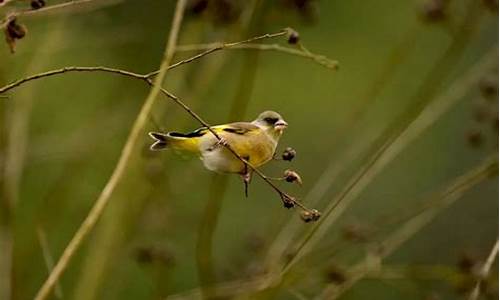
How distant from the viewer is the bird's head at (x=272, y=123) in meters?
0.54

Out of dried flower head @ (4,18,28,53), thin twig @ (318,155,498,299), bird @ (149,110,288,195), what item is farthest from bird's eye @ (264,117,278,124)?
thin twig @ (318,155,498,299)

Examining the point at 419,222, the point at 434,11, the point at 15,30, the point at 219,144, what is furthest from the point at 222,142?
the point at 419,222

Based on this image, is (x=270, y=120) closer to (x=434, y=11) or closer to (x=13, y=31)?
(x=13, y=31)

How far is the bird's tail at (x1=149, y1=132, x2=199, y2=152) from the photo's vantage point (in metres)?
0.56

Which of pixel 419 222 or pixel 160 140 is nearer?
pixel 160 140

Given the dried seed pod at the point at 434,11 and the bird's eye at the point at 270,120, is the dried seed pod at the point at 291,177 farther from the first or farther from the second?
the dried seed pod at the point at 434,11

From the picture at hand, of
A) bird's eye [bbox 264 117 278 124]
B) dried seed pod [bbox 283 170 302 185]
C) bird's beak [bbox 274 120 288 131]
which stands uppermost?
bird's beak [bbox 274 120 288 131]

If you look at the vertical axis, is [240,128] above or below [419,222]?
above

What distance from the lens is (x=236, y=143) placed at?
537 millimetres

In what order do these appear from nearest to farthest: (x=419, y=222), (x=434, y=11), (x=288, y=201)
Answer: (x=288, y=201), (x=434, y=11), (x=419, y=222)

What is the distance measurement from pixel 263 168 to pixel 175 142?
0.05 meters

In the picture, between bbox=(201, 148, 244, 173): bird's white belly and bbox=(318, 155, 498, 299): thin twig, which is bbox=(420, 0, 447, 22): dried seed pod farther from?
bbox=(201, 148, 244, 173): bird's white belly

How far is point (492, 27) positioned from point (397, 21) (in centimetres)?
40

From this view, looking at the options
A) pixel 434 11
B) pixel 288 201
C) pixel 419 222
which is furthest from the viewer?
pixel 419 222
